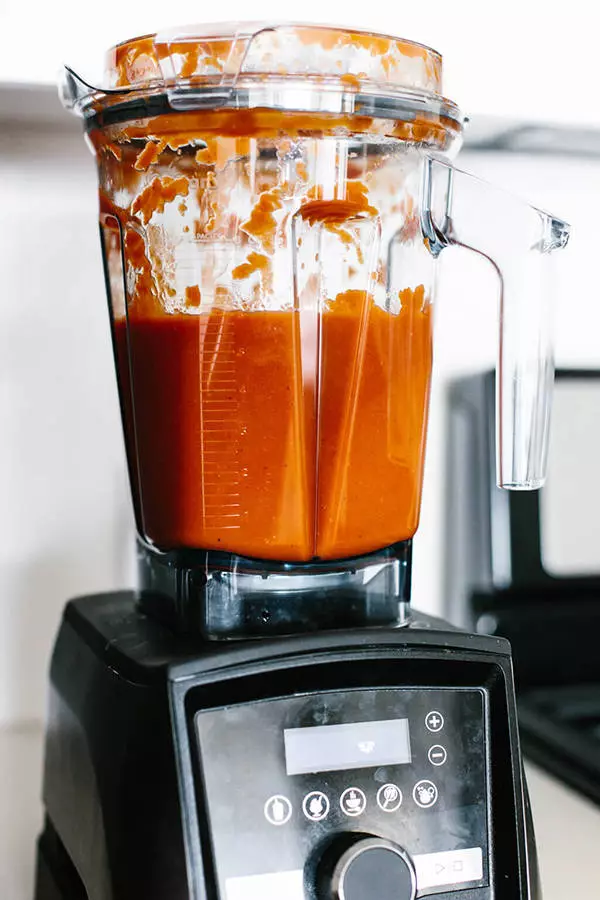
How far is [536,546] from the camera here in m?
1.03

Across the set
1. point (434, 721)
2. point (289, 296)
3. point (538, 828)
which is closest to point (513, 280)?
point (289, 296)

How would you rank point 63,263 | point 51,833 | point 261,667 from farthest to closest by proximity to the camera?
point 63,263, point 51,833, point 261,667

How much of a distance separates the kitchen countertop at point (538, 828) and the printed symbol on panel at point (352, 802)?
0.20m

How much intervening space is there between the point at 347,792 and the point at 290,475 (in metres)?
0.18

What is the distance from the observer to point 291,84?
1.86ft

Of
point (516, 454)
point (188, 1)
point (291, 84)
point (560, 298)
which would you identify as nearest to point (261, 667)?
point (516, 454)

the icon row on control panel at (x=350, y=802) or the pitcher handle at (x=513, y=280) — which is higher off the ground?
the pitcher handle at (x=513, y=280)

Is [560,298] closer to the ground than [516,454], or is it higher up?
higher up

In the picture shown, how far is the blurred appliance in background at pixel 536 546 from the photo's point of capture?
1.02 metres

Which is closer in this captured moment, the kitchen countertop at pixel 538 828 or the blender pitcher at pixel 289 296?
the blender pitcher at pixel 289 296

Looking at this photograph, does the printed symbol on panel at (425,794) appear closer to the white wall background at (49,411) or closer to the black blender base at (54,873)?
the black blender base at (54,873)

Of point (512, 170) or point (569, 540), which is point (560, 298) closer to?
point (512, 170)

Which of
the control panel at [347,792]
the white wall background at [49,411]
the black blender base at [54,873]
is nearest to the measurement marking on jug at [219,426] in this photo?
the control panel at [347,792]

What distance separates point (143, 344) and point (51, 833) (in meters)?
0.35
